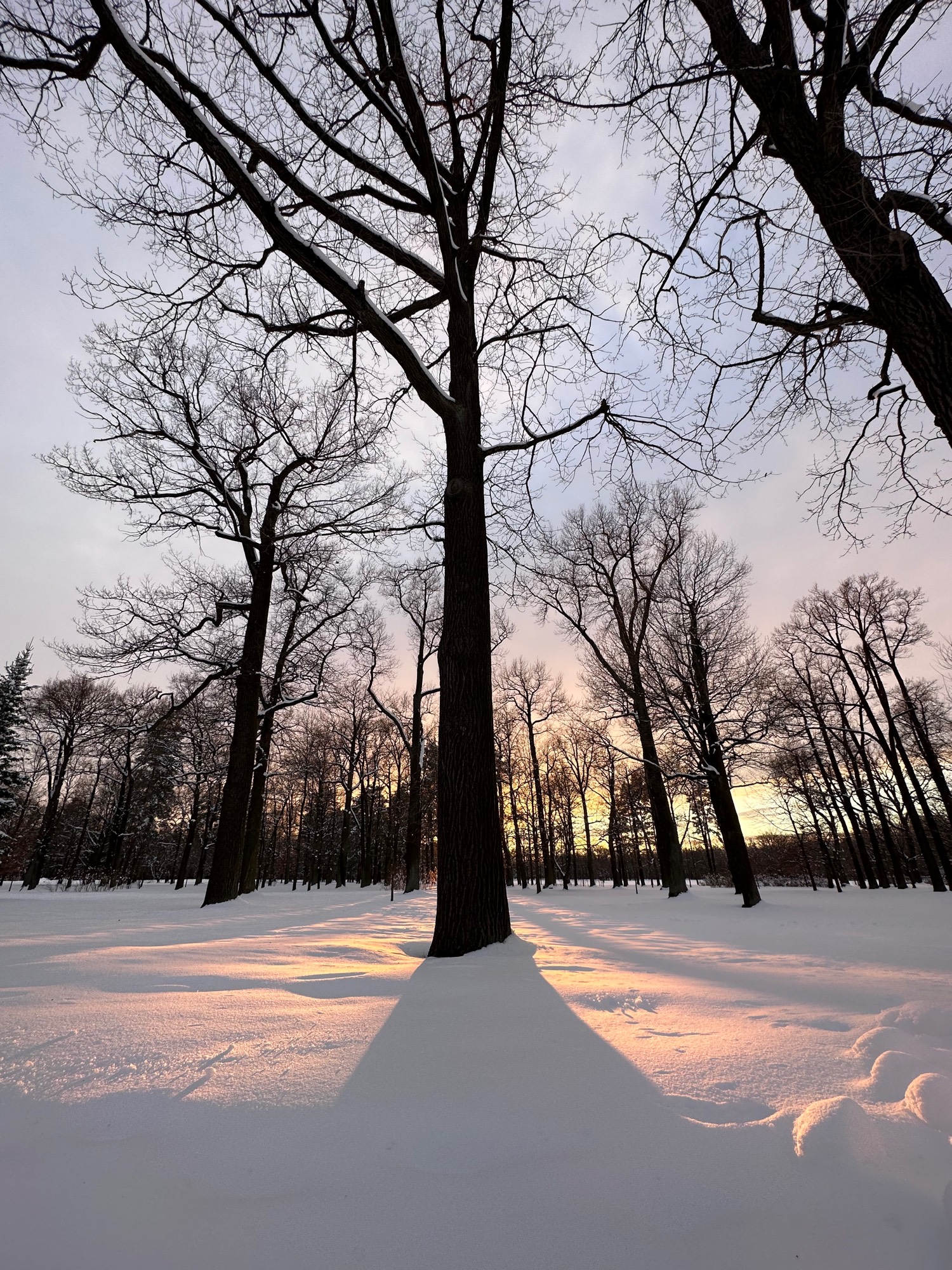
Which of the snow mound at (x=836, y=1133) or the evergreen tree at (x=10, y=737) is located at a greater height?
the evergreen tree at (x=10, y=737)

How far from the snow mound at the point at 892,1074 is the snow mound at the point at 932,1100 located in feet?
0.13

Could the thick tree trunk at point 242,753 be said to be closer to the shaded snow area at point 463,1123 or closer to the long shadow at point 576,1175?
the shaded snow area at point 463,1123

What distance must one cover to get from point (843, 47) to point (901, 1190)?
619 centimetres

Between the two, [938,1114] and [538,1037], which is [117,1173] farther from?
[938,1114]

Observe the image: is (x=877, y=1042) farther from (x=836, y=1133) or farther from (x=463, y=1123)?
(x=463, y=1123)

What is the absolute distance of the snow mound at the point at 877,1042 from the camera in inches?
71.6

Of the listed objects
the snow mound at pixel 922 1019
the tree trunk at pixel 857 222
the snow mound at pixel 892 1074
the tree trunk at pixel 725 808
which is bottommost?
the snow mound at pixel 922 1019

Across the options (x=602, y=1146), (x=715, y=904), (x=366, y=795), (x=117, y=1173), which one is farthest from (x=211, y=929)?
(x=366, y=795)

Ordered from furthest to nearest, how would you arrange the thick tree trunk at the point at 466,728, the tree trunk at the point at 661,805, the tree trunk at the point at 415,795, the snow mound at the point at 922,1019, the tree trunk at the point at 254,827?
the tree trunk at the point at 415,795, the tree trunk at the point at 254,827, the tree trunk at the point at 661,805, the thick tree trunk at the point at 466,728, the snow mound at the point at 922,1019

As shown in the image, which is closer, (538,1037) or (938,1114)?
(938,1114)

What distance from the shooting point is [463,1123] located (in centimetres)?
136

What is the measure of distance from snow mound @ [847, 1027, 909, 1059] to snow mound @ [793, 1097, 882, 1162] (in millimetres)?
545

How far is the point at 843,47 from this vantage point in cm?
362

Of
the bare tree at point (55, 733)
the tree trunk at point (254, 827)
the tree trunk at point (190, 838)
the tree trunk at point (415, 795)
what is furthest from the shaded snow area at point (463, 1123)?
the bare tree at point (55, 733)
